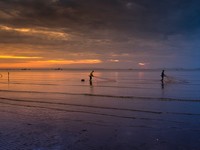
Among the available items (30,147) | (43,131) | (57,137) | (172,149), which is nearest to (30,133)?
(43,131)

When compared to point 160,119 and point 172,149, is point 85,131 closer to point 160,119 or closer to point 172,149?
point 172,149

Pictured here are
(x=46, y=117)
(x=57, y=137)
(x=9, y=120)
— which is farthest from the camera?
(x=46, y=117)

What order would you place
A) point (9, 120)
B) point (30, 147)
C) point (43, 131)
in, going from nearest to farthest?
1. point (30, 147)
2. point (43, 131)
3. point (9, 120)

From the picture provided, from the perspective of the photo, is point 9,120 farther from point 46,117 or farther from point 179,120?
point 179,120

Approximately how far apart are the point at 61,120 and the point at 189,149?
25.6 feet

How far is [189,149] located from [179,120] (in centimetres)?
559

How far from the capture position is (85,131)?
12148 mm

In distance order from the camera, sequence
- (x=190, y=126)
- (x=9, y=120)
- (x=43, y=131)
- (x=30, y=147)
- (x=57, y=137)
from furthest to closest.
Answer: (x=9, y=120) < (x=190, y=126) < (x=43, y=131) < (x=57, y=137) < (x=30, y=147)

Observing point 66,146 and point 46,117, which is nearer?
point 66,146

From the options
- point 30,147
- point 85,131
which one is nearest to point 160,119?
point 85,131

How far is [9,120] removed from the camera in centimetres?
1471

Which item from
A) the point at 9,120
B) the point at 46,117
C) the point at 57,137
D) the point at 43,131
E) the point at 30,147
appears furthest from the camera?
the point at 46,117

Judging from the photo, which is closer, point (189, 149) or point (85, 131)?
point (189, 149)

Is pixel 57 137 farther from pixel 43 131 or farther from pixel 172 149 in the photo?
pixel 172 149
